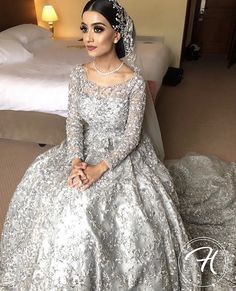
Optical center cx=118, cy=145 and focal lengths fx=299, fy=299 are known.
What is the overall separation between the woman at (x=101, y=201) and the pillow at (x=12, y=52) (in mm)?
1622

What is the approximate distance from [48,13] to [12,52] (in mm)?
1503

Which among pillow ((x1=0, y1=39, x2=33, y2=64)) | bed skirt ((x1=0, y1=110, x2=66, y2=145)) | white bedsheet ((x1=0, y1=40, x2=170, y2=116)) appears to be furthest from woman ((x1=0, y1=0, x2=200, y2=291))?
pillow ((x1=0, y1=39, x2=33, y2=64))

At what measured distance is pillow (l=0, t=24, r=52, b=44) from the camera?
3109 millimetres

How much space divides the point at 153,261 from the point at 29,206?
592 mm

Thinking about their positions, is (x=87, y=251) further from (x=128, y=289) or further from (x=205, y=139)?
(x=205, y=139)

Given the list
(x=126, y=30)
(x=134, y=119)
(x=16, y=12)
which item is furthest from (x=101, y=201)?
(x=16, y=12)

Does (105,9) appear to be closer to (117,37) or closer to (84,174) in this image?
(117,37)

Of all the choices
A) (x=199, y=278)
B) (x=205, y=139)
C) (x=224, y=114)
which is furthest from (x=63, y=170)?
(x=224, y=114)

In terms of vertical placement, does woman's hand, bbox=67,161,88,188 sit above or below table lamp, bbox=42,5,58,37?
above

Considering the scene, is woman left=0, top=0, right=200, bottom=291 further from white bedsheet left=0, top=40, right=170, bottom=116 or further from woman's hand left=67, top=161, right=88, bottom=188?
white bedsheet left=0, top=40, right=170, bottom=116

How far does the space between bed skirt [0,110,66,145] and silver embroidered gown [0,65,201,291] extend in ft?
3.02

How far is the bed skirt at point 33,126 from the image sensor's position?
2.31 meters

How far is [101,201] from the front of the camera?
44.5 inches

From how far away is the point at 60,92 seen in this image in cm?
217
